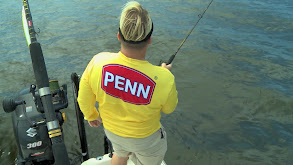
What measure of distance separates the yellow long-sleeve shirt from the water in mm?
2076

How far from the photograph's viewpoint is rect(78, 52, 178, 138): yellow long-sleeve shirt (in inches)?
66.7

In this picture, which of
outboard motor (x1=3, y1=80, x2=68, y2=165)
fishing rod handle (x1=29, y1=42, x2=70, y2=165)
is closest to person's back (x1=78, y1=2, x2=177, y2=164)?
fishing rod handle (x1=29, y1=42, x2=70, y2=165)

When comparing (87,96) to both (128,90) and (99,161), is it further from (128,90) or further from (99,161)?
(99,161)

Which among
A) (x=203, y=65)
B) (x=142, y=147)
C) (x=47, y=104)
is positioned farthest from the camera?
(x=203, y=65)

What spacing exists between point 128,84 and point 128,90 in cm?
5

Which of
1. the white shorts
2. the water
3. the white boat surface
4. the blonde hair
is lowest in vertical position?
the water

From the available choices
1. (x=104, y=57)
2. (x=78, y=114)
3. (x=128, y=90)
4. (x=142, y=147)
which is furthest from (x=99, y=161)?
(x=104, y=57)

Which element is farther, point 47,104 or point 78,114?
point 78,114

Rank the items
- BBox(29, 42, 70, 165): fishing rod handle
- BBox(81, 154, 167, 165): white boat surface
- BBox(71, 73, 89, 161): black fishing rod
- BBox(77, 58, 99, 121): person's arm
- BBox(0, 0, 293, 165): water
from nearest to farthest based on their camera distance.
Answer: BBox(29, 42, 70, 165): fishing rod handle
BBox(77, 58, 99, 121): person's arm
BBox(71, 73, 89, 161): black fishing rod
BBox(81, 154, 167, 165): white boat surface
BBox(0, 0, 293, 165): water

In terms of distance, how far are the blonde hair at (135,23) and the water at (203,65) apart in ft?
8.86

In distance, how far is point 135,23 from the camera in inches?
60.7

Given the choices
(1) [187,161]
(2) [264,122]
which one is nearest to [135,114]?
(1) [187,161]

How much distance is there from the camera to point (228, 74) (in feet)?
19.6

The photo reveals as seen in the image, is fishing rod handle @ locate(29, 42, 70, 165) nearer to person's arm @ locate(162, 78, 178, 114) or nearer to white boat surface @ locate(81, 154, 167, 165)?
person's arm @ locate(162, 78, 178, 114)
